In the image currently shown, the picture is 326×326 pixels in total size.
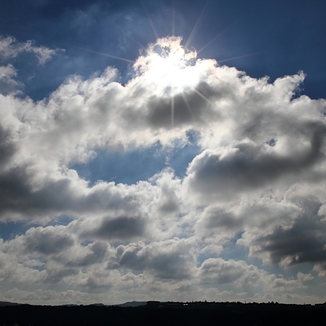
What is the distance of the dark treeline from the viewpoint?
144m

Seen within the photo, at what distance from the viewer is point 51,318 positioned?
18800 centimetres

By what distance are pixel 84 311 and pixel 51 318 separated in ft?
54.2

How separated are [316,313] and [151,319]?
68.8 metres

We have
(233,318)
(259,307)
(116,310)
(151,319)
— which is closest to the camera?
(233,318)

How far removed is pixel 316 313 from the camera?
148000mm

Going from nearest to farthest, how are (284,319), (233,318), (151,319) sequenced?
(284,319) → (233,318) → (151,319)

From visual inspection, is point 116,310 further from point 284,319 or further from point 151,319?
point 284,319

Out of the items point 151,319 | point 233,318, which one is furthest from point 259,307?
Answer: point 151,319

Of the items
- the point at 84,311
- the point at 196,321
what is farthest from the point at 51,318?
the point at 196,321

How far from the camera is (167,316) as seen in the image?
16462 cm

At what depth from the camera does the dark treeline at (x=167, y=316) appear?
474 feet

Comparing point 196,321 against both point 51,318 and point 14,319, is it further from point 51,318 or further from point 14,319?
point 14,319

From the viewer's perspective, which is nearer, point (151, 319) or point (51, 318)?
point (151, 319)

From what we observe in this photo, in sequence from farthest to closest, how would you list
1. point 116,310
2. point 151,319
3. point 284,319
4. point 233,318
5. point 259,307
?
point 259,307 → point 116,310 → point 151,319 → point 233,318 → point 284,319
